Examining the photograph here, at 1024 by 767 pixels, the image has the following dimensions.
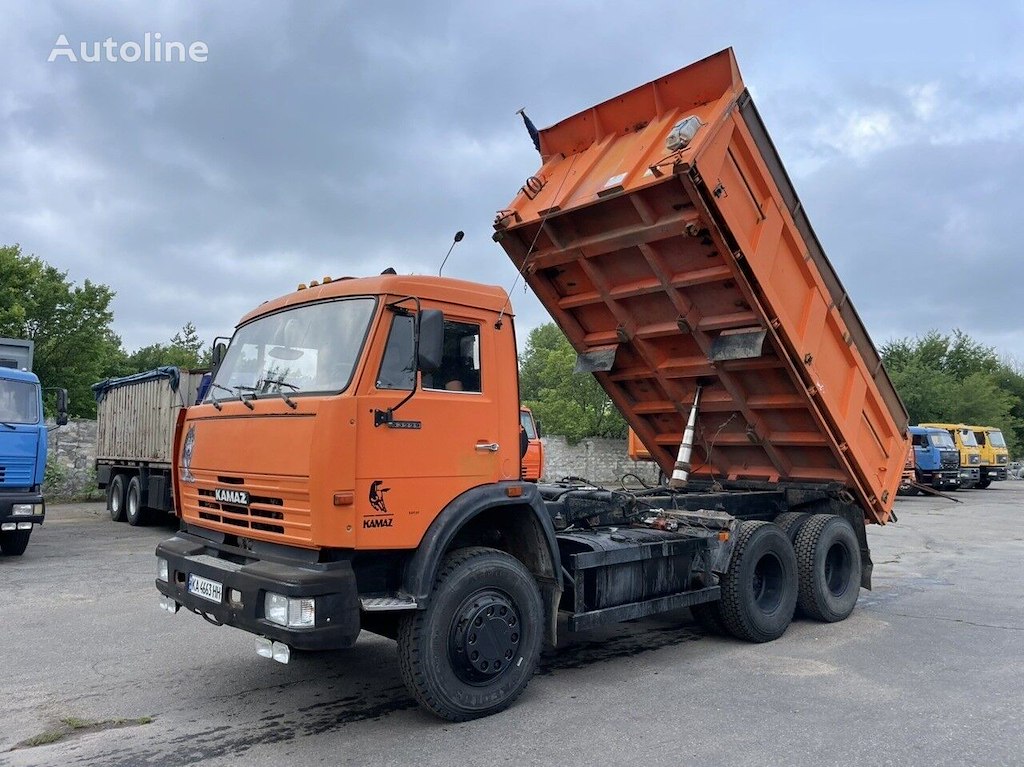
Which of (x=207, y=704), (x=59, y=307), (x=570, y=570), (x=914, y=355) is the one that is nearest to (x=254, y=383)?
(x=207, y=704)

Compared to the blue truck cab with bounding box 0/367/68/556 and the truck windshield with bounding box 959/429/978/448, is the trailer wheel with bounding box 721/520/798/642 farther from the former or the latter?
the truck windshield with bounding box 959/429/978/448

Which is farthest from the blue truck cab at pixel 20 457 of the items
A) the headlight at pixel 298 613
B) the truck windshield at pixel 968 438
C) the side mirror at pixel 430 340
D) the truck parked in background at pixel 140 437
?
the truck windshield at pixel 968 438

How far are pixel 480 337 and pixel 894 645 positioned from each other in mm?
4357

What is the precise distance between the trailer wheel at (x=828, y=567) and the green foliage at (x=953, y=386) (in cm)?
2959

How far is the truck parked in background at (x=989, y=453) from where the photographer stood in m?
30.3

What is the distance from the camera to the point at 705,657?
618 centimetres

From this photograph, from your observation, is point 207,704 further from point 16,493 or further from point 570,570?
point 16,493

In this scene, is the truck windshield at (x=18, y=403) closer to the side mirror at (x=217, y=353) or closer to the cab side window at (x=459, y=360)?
the side mirror at (x=217, y=353)

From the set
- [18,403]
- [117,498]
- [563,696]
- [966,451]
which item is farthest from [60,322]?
[966,451]

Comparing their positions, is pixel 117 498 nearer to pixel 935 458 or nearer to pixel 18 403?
pixel 18 403

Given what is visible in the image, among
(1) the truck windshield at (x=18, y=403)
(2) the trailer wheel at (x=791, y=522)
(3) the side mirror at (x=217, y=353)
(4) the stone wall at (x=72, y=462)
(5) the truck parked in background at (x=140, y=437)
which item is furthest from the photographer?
(4) the stone wall at (x=72, y=462)

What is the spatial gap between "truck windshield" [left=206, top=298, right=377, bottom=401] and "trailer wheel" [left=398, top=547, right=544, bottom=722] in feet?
4.33

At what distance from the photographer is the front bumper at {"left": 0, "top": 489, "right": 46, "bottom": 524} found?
1030 centimetres

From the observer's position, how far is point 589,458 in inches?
1107
